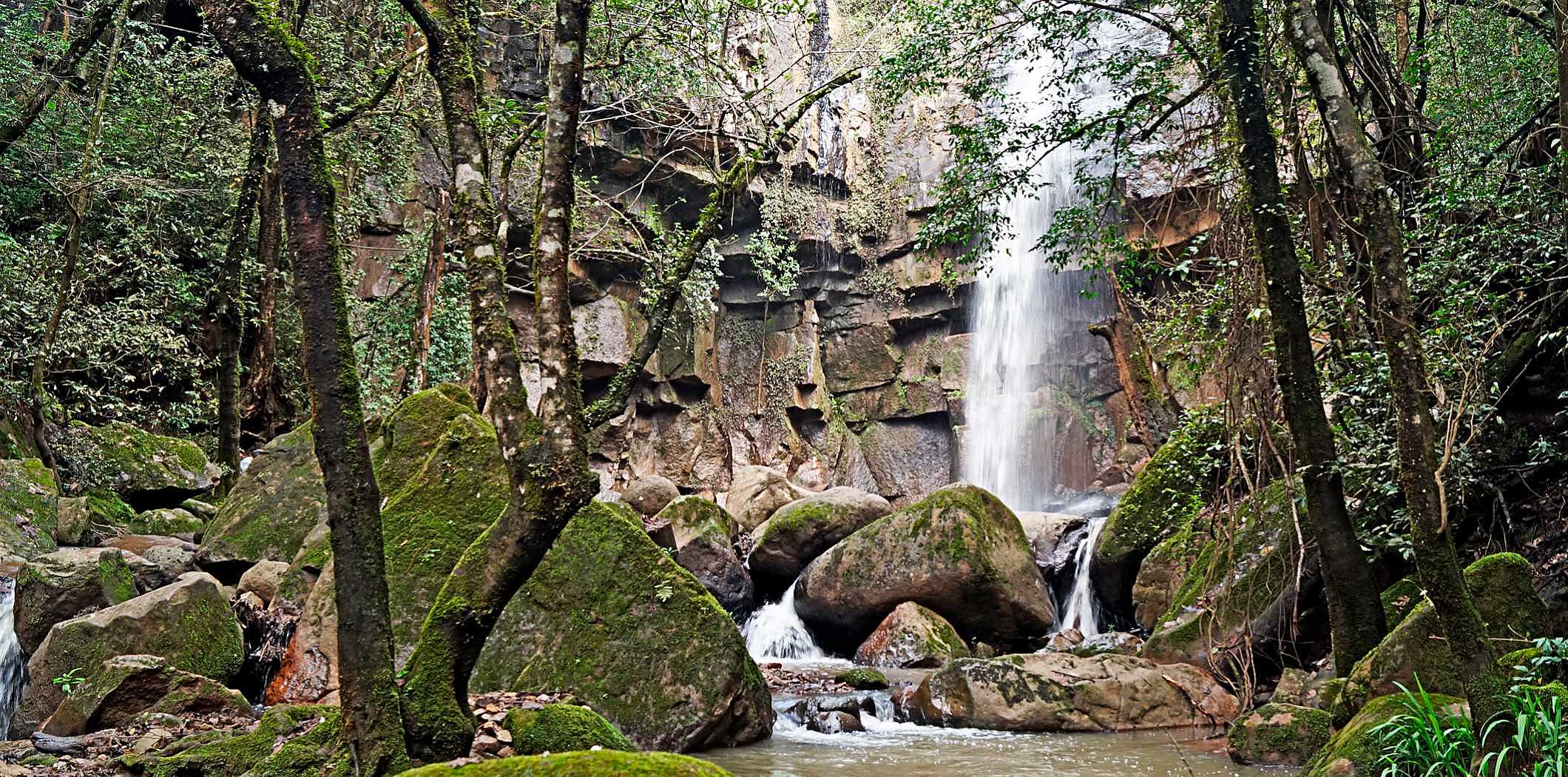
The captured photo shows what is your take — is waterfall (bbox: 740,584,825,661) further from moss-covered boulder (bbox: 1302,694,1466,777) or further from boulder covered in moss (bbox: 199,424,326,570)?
moss-covered boulder (bbox: 1302,694,1466,777)

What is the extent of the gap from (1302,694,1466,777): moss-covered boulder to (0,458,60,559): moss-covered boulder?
945 cm

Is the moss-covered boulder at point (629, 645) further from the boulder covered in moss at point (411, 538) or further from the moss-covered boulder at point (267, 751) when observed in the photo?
the moss-covered boulder at point (267, 751)

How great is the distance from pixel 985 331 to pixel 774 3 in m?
19.6

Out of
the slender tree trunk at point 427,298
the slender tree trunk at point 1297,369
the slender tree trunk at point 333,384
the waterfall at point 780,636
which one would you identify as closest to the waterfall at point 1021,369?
the waterfall at point 780,636

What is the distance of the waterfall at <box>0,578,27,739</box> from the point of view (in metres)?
6.20

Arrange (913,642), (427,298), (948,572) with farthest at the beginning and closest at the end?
(427,298)
(948,572)
(913,642)

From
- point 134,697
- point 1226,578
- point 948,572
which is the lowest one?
point 948,572

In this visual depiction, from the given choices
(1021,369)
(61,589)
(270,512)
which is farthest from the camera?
(1021,369)

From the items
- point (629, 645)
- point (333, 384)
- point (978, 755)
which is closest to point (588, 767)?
point (333, 384)

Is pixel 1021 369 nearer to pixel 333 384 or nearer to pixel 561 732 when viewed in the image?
pixel 561 732

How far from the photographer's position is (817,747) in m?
6.85

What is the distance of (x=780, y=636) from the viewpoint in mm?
12531

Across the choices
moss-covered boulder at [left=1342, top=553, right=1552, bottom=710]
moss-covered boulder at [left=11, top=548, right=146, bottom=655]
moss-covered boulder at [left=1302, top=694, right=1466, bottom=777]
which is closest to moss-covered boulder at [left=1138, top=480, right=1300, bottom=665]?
moss-covered boulder at [left=1342, top=553, right=1552, bottom=710]

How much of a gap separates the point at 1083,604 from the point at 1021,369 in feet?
45.5
